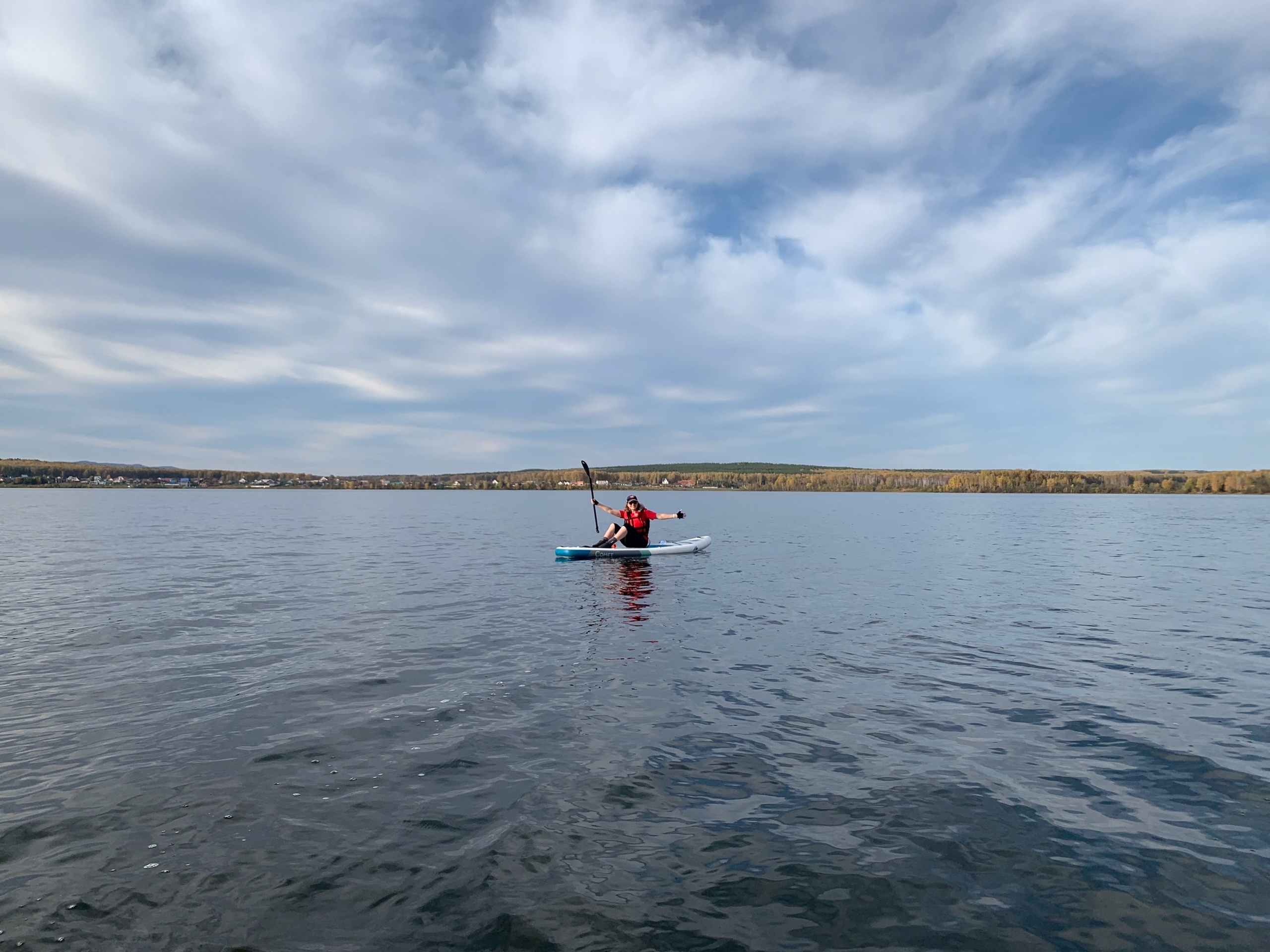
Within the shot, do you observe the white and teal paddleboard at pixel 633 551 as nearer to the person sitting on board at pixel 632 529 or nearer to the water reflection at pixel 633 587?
the person sitting on board at pixel 632 529

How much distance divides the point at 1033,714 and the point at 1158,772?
8.20 feet

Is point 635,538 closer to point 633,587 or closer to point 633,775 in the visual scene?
point 633,587

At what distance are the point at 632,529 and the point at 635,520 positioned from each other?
57 cm

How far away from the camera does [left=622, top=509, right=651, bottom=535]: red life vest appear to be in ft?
120

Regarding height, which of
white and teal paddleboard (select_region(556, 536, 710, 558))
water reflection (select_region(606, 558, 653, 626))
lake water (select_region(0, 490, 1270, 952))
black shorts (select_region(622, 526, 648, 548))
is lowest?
water reflection (select_region(606, 558, 653, 626))

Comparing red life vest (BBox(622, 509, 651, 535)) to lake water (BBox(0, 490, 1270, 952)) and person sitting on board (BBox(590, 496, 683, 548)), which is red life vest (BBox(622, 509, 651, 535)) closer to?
person sitting on board (BBox(590, 496, 683, 548))

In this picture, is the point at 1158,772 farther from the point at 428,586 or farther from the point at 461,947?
the point at 428,586

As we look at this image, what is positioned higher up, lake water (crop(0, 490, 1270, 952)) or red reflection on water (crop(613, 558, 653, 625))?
lake water (crop(0, 490, 1270, 952))

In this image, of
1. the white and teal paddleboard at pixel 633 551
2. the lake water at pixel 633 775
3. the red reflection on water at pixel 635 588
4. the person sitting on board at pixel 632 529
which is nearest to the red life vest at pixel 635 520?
the person sitting on board at pixel 632 529

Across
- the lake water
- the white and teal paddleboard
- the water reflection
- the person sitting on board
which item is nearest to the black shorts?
the person sitting on board

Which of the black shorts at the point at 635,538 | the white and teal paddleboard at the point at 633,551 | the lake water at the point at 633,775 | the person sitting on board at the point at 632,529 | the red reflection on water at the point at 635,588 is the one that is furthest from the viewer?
the black shorts at the point at 635,538

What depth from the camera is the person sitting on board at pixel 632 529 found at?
36.4 metres

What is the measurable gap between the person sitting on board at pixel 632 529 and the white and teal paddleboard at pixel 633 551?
38 centimetres

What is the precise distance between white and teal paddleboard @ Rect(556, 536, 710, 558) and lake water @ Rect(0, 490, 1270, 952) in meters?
11.6
